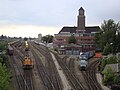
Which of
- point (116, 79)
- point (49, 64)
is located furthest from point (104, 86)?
point (49, 64)

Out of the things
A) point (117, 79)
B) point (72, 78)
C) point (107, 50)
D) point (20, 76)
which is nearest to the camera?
point (117, 79)

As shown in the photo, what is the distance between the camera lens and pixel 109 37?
302ft

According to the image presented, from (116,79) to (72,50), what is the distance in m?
46.5

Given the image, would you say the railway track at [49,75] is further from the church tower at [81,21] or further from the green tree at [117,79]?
the church tower at [81,21]

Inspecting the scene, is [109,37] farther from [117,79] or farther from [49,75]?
[117,79]

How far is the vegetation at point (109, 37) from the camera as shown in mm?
82062

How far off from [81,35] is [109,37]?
26.8m

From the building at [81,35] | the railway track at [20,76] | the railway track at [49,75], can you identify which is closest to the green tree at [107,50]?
the railway track at [49,75]

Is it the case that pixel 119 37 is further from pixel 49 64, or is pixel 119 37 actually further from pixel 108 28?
pixel 49 64

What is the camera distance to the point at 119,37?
86.3 meters

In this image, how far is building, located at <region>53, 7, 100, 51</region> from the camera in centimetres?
11169

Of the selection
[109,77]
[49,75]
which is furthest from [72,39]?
[109,77]

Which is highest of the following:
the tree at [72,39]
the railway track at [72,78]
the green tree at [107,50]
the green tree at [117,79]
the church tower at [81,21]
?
the church tower at [81,21]

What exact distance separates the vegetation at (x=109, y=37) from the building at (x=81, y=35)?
677 centimetres
